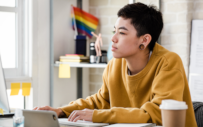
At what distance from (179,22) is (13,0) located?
4.73 ft

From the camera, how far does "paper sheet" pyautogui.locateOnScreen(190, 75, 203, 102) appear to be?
236 cm

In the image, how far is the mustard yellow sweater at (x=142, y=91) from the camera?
1.05 m

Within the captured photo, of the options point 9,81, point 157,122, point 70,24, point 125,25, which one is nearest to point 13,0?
point 70,24

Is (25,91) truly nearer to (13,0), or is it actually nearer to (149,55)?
(13,0)

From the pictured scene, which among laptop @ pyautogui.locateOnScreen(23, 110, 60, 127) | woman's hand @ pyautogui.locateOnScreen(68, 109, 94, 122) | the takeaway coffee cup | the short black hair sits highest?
the short black hair

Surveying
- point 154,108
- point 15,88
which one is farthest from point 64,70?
point 154,108

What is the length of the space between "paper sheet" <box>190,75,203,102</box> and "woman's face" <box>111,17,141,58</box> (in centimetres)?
128

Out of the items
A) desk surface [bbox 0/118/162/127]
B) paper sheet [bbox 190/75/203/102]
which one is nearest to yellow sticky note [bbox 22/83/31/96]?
desk surface [bbox 0/118/162/127]

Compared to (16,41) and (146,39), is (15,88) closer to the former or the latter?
(16,41)

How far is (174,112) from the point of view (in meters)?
0.72

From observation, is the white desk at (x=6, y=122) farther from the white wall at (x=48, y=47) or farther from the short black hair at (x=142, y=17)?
the white wall at (x=48, y=47)

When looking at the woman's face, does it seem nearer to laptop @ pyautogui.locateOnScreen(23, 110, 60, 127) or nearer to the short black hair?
the short black hair

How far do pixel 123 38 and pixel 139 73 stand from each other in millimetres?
186

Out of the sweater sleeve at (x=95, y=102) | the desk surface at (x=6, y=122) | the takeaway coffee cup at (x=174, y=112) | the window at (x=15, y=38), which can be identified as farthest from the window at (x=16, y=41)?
the takeaway coffee cup at (x=174, y=112)
